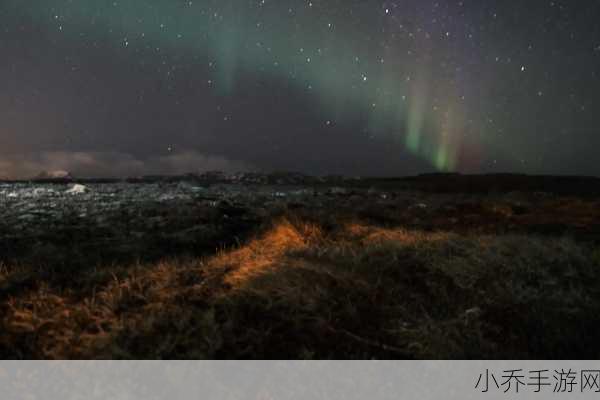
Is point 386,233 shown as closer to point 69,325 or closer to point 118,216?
point 69,325

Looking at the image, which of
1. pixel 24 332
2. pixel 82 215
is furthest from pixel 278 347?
pixel 82 215

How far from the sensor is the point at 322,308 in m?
→ 3.78

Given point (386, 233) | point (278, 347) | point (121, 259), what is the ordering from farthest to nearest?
1. point (386, 233)
2. point (121, 259)
3. point (278, 347)

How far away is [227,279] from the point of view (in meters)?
4.34

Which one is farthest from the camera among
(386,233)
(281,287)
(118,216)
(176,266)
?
(118,216)

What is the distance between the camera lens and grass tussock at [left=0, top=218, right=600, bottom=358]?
3234 millimetres

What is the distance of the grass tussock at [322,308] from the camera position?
127 inches

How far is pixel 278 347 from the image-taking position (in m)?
3.24

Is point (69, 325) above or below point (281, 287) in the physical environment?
below

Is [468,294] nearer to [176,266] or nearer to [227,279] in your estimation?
[227,279]

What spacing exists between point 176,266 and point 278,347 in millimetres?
2398
